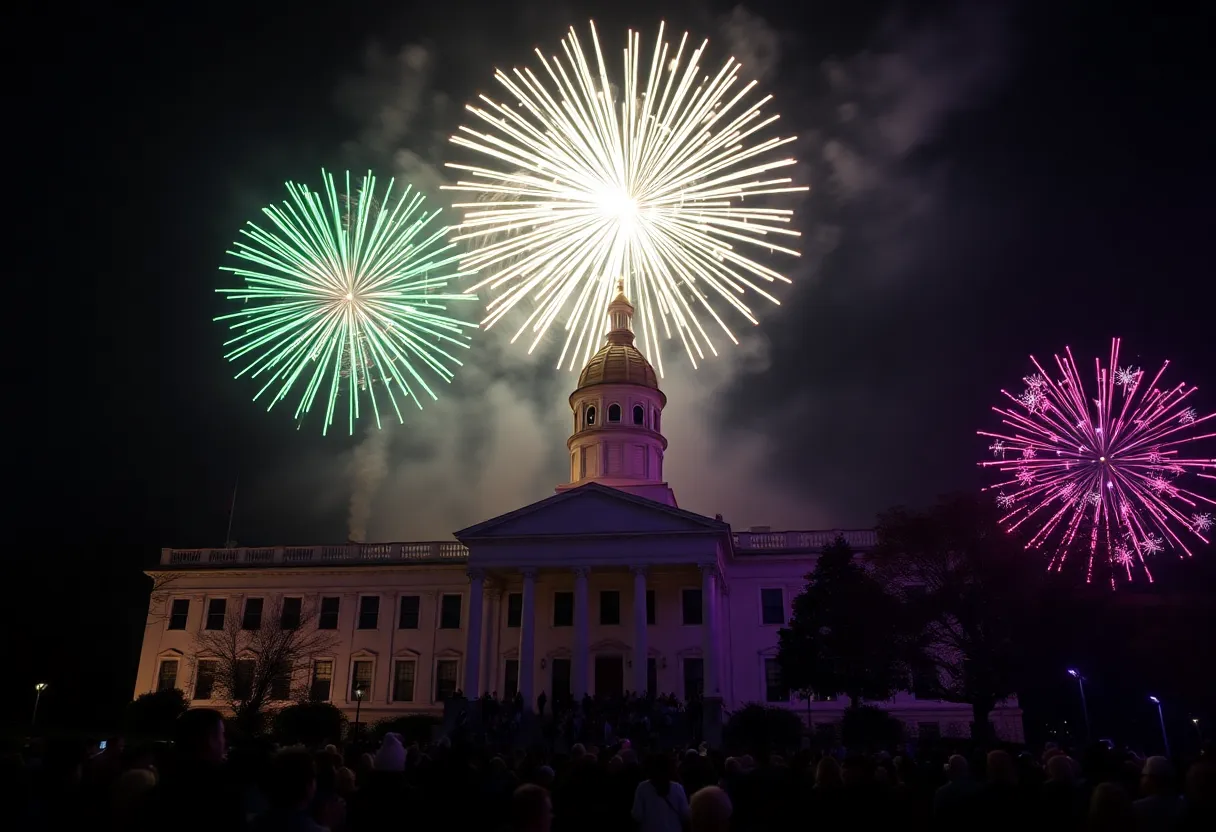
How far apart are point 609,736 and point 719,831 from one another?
30451 mm

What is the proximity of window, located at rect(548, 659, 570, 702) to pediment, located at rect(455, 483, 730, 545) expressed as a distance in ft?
27.1

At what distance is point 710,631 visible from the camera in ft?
147

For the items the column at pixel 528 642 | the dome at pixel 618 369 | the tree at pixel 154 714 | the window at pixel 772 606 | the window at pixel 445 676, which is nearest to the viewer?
the tree at pixel 154 714

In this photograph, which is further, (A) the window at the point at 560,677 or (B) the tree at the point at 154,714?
(A) the window at the point at 560,677

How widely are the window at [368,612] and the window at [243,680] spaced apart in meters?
6.65

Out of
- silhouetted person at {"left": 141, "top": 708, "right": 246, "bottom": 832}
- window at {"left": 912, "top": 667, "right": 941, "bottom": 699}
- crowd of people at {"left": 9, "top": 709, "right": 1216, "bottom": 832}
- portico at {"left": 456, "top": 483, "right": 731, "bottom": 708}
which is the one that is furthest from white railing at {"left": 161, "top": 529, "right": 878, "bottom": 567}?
silhouetted person at {"left": 141, "top": 708, "right": 246, "bottom": 832}

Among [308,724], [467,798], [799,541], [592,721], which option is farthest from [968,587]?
[467,798]

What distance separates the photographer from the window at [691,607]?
51.5 metres

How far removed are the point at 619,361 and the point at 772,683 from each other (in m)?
22.2

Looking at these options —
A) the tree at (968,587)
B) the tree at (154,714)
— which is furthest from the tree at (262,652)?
the tree at (968,587)

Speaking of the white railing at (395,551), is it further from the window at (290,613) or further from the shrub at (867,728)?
the shrub at (867,728)

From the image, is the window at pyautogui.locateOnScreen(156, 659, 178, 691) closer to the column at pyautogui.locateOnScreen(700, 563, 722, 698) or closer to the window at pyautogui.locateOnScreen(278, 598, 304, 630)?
the window at pyautogui.locateOnScreen(278, 598, 304, 630)

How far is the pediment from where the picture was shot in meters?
47.4

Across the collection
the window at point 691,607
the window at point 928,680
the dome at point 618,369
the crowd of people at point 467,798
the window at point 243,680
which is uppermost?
the dome at point 618,369
